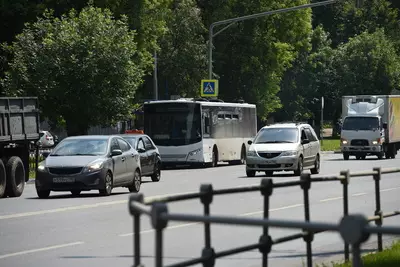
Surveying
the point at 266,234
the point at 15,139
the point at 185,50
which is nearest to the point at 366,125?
the point at 185,50

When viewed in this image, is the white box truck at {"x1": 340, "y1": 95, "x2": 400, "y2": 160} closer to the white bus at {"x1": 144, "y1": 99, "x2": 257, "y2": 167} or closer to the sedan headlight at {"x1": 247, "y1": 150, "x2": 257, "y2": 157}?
the white bus at {"x1": 144, "y1": 99, "x2": 257, "y2": 167}

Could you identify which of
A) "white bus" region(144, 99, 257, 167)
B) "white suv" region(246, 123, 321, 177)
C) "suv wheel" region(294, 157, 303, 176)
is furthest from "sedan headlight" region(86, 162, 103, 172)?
"white bus" region(144, 99, 257, 167)

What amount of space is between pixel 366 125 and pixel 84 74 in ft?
59.2

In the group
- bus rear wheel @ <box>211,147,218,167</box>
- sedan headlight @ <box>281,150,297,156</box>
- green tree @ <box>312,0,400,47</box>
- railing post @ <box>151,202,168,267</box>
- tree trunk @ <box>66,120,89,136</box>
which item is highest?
green tree @ <box>312,0,400,47</box>

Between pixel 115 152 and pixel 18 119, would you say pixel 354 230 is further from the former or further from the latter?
pixel 18 119

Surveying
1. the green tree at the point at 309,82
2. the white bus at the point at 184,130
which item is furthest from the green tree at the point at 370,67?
the white bus at the point at 184,130

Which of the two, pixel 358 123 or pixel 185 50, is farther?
pixel 185 50

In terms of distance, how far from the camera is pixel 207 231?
8.33m

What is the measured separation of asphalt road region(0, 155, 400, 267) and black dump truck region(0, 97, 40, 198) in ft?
4.64

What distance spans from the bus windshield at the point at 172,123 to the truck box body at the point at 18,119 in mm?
18446

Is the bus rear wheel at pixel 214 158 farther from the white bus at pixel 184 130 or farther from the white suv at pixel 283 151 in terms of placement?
the white suv at pixel 283 151

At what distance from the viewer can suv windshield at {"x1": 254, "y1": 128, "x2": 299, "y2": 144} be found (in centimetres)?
3919

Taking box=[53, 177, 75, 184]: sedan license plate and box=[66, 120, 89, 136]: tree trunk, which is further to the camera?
box=[66, 120, 89, 136]: tree trunk

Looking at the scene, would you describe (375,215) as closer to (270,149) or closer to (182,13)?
(270,149)
